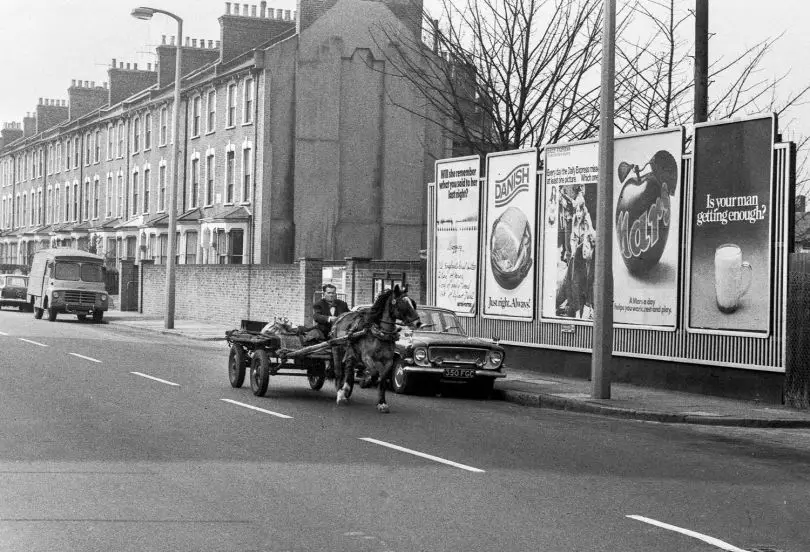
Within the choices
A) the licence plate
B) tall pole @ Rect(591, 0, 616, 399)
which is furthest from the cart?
tall pole @ Rect(591, 0, 616, 399)

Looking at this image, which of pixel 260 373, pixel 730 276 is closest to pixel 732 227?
pixel 730 276

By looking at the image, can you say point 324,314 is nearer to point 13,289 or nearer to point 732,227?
point 732,227

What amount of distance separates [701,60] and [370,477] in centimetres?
1428

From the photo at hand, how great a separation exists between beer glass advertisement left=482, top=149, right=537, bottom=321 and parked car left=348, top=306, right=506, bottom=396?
499 centimetres

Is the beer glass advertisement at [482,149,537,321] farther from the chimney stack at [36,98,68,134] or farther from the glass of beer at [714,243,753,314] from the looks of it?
the chimney stack at [36,98,68,134]

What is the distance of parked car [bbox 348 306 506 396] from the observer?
19.4 meters

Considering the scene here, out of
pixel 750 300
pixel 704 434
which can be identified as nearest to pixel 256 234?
pixel 750 300

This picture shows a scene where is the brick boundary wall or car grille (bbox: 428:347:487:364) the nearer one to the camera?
car grille (bbox: 428:347:487:364)

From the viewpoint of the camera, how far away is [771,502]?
9.75m

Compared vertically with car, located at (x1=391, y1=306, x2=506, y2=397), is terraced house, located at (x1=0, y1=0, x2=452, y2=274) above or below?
above

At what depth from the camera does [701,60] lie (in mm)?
21953

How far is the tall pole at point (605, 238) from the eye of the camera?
1841 centimetres

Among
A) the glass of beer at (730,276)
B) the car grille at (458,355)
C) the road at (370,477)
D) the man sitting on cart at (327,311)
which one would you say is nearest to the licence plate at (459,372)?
the car grille at (458,355)

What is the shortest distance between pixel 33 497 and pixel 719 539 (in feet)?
16.5
